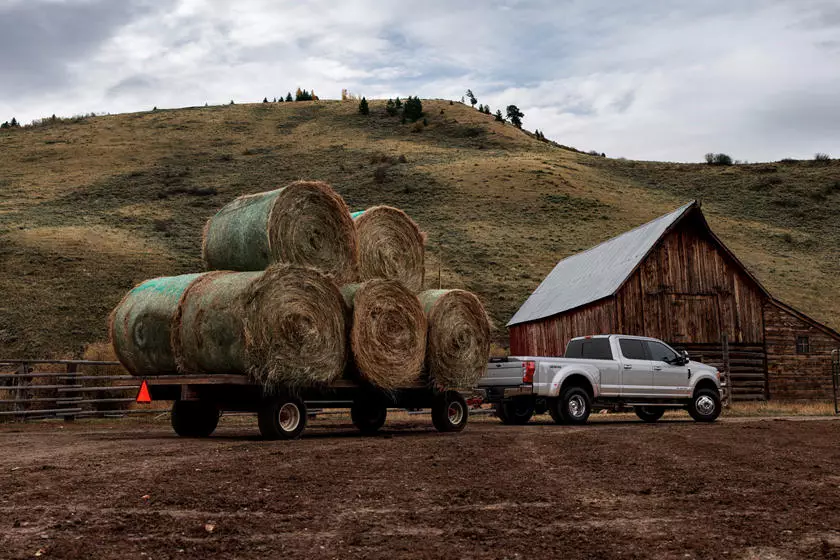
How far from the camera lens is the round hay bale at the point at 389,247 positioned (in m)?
15.2

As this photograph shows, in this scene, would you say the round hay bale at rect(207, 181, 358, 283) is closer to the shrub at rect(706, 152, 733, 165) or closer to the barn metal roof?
the barn metal roof

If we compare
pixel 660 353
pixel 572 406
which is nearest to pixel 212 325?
pixel 572 406

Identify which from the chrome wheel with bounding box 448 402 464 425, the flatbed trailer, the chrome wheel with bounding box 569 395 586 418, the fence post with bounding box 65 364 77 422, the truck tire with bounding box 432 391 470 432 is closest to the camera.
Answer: the flatbed trailer

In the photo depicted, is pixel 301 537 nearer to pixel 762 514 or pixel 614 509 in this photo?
pixel 614 509

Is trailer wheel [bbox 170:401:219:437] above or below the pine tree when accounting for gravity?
below

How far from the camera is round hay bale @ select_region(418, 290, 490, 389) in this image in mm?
15375

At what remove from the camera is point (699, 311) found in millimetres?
31578

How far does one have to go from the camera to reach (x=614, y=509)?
7.64 meters

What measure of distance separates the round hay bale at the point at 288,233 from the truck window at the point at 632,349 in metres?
7.95

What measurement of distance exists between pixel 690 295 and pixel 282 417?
2107cm

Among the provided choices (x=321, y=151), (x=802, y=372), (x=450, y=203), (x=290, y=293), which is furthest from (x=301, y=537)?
(x=321, y=151)

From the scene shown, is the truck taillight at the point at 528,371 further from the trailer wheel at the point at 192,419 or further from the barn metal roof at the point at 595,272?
the barn metal roof at the point at 595,272

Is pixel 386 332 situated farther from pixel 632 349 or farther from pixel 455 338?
pixel 632 349

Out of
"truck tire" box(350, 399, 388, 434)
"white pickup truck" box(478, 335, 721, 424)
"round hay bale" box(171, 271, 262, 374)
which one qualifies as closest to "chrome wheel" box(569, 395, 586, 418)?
"white pickup truck" box(478, 335, 721, 424)
